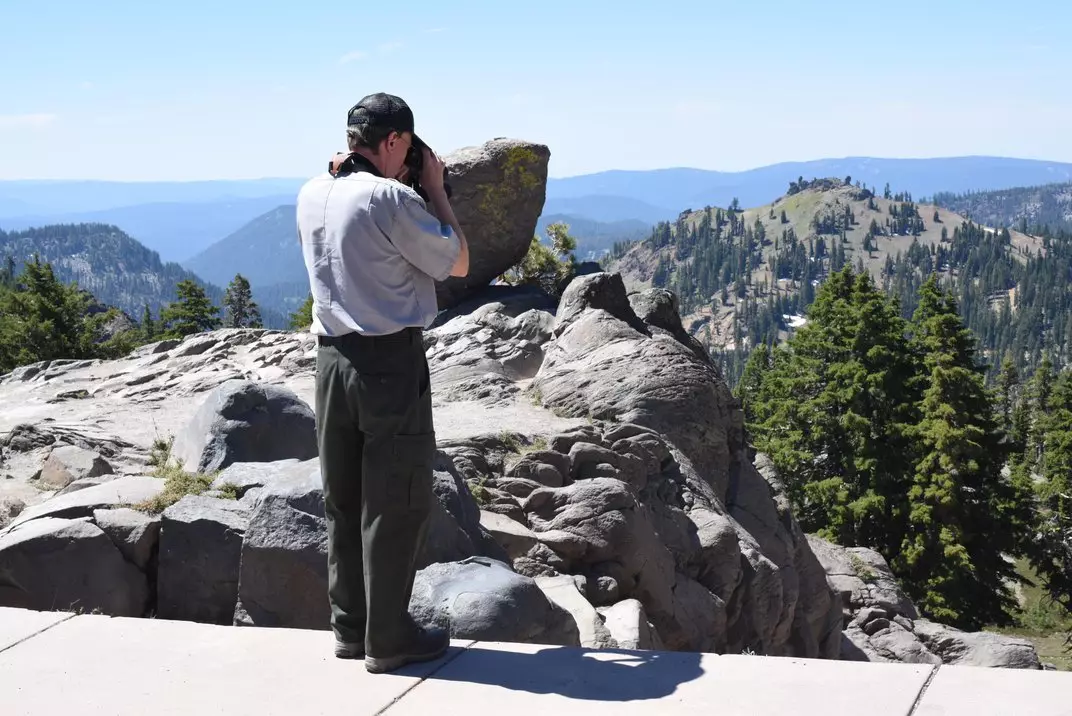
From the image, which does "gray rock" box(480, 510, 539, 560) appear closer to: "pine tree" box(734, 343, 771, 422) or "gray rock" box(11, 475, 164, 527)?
"gray rock" box(11, 475, 164, 527)

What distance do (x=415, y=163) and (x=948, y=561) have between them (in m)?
33.9

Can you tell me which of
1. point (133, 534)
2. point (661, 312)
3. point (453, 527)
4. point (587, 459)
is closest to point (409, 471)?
point (453, 527)

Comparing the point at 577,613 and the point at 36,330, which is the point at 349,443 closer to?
the point at 577,613

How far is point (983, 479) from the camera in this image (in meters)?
37.5

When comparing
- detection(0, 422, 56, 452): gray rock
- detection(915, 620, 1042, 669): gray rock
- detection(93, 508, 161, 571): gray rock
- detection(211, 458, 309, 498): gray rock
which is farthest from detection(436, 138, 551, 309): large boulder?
detection(93, 508, 161, 571): gray rock

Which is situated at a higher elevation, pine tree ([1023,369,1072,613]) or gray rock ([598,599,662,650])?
gray rock ([598,599,662,650])

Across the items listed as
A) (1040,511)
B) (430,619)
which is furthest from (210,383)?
(1040,511)

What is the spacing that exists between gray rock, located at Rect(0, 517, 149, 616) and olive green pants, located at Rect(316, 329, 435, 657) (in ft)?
11.2

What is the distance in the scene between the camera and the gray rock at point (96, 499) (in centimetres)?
846

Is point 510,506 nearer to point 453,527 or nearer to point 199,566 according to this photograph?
point 453,527

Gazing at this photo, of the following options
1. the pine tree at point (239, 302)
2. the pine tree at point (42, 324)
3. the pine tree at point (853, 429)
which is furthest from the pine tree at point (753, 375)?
the pine tree at point (42, 324)

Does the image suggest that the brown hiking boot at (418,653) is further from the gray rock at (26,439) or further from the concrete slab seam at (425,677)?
the gray rock at (26,439)

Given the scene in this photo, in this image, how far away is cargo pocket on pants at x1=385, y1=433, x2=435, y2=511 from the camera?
5.00 meters

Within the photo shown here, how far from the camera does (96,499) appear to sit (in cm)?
866
